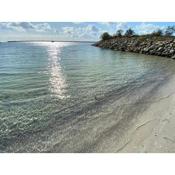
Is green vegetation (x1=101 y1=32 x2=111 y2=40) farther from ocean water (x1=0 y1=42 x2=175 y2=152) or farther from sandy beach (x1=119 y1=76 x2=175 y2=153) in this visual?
sandy beach (x1=119 y1=76 x2=175 y2=153)

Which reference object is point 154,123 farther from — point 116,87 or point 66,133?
point 116,87

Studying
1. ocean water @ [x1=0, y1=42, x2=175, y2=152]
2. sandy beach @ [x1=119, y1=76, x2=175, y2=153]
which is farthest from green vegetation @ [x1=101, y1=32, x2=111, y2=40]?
sandy beach @ [x1=119, y1=76, x2=175, y2=153]

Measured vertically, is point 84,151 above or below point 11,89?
above

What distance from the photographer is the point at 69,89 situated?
40.0 ft

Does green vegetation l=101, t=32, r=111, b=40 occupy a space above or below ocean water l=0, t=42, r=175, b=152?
below

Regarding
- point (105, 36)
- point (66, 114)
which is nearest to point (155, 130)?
point (66, 114)

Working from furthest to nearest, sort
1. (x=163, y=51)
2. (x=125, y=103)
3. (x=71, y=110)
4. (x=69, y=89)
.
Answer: (x=163, y=51)
(x=69, y=89)
(x=125, y=103)
(x=71, y=110)

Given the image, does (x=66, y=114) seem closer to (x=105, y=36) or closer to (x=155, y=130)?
(x=155, y=130)

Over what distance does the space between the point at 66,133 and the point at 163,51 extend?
3580 cm

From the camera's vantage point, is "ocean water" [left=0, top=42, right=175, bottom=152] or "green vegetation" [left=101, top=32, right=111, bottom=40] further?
"green vegetation" [left=101, top=32, right=111, bottom=40]

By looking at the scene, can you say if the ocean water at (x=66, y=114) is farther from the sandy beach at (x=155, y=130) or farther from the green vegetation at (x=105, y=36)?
the green vegetation at (x=105, y=36)

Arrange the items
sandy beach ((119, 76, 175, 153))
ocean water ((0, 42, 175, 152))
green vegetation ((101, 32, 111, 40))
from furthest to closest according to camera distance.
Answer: green vegetation ((101, 32, 111, 40))
ocean water ((0, 42, 175, 152))
sandy beach ((119, 76, 175, 153))

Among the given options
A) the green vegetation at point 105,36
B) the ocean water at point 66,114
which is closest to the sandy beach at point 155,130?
the ocean water at point 66,114

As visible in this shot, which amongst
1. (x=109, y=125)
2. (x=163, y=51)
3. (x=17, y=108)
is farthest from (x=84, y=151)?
(x=163, y=51)
